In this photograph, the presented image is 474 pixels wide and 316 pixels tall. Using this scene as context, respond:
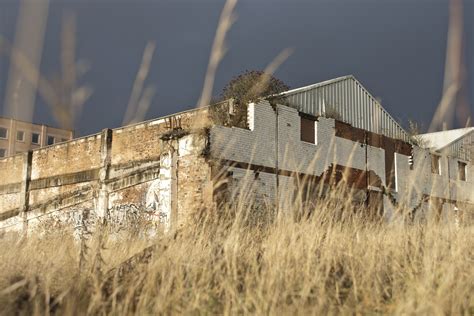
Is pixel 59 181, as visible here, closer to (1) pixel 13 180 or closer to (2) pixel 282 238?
(1) pixel 13 180

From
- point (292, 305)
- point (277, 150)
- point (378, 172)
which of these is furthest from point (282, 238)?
point (378, 172)

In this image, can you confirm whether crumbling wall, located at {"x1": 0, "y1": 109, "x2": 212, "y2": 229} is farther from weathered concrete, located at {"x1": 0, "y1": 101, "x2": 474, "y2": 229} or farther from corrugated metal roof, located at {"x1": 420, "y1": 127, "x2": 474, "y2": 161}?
corrugated metal roof, located at {"x1": 420, "y1": 127, "x2": 474, "y2": 161}

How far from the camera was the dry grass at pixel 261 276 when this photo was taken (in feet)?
8.31

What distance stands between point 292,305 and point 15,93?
151 centimetres

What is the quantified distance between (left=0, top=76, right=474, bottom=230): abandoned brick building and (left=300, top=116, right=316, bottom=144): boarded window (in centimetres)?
4

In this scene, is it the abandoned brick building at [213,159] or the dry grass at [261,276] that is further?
the abandoned brick building at [213,159]

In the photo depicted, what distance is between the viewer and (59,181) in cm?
2056

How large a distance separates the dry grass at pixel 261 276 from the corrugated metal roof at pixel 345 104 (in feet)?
46.1

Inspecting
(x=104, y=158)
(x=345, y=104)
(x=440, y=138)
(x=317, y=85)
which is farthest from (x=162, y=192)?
(x=440, y=138)

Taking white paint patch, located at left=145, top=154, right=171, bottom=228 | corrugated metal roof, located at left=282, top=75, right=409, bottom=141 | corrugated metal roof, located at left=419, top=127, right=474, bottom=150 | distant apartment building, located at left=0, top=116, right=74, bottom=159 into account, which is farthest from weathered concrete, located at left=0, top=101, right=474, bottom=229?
distant apartment building, located at left=0, top=116, right=74, bottom=159

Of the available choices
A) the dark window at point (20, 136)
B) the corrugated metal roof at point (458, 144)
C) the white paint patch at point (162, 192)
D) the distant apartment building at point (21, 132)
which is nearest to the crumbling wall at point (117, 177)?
the white paint patch at point (162, 192)

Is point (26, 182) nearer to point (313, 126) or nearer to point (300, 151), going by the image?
point (300, 151)

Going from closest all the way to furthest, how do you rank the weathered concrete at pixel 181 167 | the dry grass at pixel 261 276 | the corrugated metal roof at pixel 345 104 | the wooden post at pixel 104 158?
the dry grass at pixel 261 276
the weathered concrete at pixel 181 167
the wooden post at pixel 104 158
the corrugated metal roof at pixel 345 104

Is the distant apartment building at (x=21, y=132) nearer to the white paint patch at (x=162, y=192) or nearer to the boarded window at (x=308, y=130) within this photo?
the white paint patch at (x=162, y=192)
